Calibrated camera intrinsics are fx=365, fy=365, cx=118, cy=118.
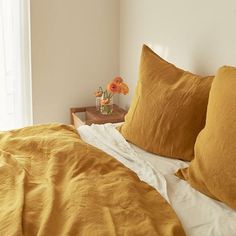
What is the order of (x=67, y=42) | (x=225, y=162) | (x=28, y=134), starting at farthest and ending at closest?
(x=67, y=42)
(x=28, y=134)
(x=225, y=162)

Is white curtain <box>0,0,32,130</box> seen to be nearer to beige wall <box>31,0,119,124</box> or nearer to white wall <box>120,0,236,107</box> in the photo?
beige wall <box>31,0,119,124</box>

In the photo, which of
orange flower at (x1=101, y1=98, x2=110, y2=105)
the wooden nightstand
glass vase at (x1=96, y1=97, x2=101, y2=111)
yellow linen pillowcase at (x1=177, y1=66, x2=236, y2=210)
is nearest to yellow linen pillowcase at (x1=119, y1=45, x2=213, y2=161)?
yellow linen pillowcase at (x1=177, y1=66, x2=236, y2=210)

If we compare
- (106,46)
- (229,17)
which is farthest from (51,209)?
(106,46)

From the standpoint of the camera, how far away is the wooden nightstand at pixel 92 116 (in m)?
2.67

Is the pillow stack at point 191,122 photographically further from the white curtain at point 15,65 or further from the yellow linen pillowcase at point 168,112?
the white curtain at point 15,65

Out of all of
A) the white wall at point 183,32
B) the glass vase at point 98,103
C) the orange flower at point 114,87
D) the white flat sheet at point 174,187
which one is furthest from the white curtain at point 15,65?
the white flat sheet at point 174,187

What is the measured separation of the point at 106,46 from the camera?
3.08m

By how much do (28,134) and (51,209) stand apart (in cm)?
86

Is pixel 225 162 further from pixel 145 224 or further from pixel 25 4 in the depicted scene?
pixel 25 4

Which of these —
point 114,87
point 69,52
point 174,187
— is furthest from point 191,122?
point 69,52

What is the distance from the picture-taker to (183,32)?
2.19 metres

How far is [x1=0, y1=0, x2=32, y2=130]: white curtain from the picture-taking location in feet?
9.01

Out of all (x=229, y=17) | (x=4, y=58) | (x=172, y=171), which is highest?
(x=229, y=17)

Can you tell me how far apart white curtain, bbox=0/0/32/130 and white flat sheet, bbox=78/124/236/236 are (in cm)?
104
